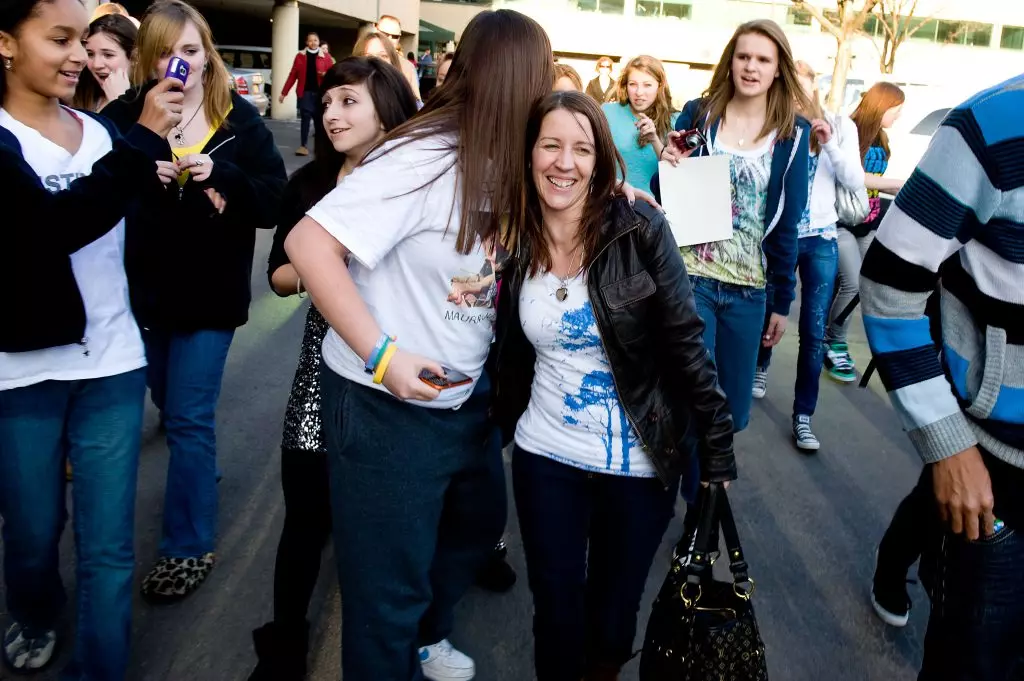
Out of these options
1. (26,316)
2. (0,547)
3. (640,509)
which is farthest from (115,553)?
(640,509)

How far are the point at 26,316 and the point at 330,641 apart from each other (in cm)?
153

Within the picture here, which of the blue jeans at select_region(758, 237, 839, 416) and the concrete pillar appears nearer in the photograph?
the blue jeans at select_region(758, 237, 839, 416)

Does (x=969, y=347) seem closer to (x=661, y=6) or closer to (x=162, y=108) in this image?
(x=162, y=108)

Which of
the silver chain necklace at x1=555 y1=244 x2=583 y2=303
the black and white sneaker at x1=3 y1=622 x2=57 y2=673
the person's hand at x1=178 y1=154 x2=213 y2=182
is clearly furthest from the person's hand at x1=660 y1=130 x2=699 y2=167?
the black and white sneaker at x1=3 y1=622 x2=57 y2=673

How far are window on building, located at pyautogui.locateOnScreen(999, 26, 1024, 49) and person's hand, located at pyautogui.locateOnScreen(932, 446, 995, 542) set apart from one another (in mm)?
57849

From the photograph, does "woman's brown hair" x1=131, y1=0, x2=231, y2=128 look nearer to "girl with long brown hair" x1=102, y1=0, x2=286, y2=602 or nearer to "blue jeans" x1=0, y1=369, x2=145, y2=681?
"girl with long brown hair" x1=102, y1=0, x2=286, y2=602

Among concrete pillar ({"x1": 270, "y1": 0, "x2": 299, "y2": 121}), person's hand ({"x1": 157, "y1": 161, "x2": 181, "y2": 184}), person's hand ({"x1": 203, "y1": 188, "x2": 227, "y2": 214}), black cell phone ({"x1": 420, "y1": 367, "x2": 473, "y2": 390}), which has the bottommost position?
black cell phone ({"x1": 420, "y1": 367, "x2": 473, "y2": 390})

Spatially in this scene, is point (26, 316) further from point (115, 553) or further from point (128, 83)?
point (128, 83)

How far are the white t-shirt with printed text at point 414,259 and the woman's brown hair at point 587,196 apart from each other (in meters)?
0.19

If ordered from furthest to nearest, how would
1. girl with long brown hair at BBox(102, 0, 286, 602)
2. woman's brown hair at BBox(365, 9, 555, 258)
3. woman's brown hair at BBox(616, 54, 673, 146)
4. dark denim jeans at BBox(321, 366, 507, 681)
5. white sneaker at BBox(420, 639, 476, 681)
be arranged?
woman's brown hair at BBox(616, 54, 673, 146), girl with long brown hair at BBox(102, 0, 286, 602), white sneaker at BBox(420, 639, 476, 681), dark denim jeans at BBox(321, 366, 507, 681), woman's brown hair at BBox(365, 9, 555, 258)

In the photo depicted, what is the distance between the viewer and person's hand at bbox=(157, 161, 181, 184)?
8.70 feet

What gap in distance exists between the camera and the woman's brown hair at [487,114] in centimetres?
198

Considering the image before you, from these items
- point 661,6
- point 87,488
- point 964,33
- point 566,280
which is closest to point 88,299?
point 87,488

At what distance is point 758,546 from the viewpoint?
151 inches
